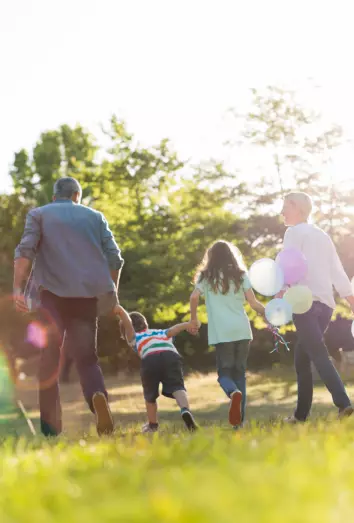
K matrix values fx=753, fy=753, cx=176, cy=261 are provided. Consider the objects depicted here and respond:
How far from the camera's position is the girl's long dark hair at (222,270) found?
743 cm

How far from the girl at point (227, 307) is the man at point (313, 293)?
628 mm

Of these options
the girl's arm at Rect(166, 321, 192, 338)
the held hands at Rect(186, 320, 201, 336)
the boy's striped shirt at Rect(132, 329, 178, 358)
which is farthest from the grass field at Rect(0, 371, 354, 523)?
the boy's striped shirt at Rect(132, 329, 178, 358)

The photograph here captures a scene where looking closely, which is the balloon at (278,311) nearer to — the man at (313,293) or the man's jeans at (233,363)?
the man at (313,293)

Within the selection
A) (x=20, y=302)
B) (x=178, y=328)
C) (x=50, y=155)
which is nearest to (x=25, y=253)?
(x=20, y=302)

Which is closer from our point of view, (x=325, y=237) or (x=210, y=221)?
(x=325, y=237)

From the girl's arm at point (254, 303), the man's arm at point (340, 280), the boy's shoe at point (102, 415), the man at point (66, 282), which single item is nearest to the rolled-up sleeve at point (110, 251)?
the man at point (66, 282)

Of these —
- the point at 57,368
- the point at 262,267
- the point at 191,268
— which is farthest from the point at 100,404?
the point at 191,268

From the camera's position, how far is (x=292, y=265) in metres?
6.74

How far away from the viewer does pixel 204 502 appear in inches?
72.2

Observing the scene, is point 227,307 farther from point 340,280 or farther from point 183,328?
point 340,280

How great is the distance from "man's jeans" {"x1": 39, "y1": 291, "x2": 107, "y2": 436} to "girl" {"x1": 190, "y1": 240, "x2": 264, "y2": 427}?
1693 mm

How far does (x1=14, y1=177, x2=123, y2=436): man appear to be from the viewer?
5863 mm

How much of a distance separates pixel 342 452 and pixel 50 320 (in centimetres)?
344

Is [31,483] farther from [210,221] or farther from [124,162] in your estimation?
[124,162]
